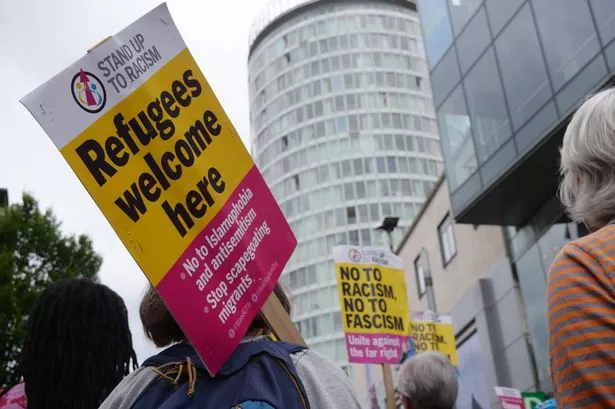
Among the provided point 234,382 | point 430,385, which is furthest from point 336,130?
point 234,382

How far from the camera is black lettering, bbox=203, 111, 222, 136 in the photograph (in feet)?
9.75

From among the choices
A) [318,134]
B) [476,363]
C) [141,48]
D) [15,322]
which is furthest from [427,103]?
[141,48]

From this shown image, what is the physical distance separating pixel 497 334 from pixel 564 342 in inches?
698

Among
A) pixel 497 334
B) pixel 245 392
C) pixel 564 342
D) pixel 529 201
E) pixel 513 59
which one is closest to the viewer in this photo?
pixel 564 342

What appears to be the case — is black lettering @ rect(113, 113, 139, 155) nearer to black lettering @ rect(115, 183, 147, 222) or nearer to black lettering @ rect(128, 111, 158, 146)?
black lettering @ rect(128, 111, 158, 146)

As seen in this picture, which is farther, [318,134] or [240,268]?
[318,134]

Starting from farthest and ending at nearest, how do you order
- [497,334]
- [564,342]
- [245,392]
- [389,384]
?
[497,334] → [389,384] → [245,392] → [564,342]

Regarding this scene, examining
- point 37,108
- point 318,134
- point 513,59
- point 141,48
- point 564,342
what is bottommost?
point 564,342

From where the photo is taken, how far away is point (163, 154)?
2.76 m

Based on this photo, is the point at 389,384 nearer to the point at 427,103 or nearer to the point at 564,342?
the point at 564,342

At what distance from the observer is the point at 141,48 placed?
280cm

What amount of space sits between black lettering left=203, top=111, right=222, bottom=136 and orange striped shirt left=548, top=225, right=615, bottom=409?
4.87ft

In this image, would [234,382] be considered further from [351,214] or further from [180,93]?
[351,214]

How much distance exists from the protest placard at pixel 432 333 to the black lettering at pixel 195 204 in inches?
388
